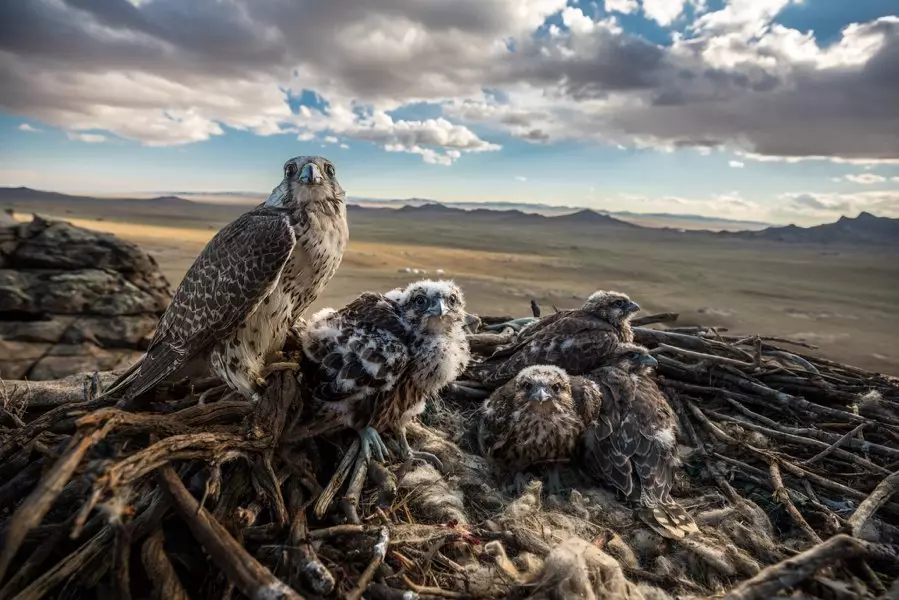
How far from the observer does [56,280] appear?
889 cm

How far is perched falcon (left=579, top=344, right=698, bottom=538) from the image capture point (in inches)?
95.3

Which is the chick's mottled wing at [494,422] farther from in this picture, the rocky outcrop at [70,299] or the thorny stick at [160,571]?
the rocky outcrop at [70,299]

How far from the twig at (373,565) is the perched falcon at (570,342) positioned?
188 centimetres

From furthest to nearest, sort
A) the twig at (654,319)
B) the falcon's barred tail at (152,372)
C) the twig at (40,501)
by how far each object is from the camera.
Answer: the twig at (654,319) → the falcon's barred tail at (152,372) → the twig at (40,501)

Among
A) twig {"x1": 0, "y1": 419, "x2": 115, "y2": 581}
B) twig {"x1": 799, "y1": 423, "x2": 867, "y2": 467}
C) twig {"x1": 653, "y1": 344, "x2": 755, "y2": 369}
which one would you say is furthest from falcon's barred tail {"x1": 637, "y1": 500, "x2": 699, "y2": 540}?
twig {"x1": 0, "y1": 419, "x2": 115, "y2": 581}

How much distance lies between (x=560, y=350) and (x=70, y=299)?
9.10m

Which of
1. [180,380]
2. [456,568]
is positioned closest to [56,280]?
[180,380]

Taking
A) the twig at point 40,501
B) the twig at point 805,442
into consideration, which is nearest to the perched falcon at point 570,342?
the twig at point 805,442

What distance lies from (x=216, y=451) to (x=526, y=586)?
1.19m

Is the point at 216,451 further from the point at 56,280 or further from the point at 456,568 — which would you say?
the point at 56,280

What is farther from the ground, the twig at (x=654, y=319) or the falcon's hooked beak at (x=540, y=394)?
the twig at (x=654, y=319)

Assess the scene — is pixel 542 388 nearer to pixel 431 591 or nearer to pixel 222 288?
pixel 431 591

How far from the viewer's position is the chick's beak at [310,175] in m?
2.60

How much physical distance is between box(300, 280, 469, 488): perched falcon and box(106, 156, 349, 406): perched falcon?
10.1 inches
